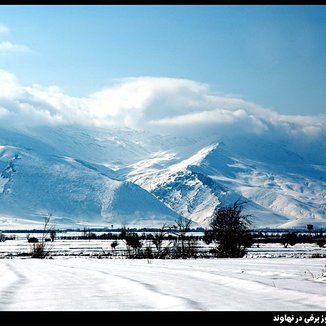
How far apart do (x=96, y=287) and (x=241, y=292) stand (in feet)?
5.66

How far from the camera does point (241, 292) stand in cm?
630

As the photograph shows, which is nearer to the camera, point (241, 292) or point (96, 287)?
point (241, 292)
